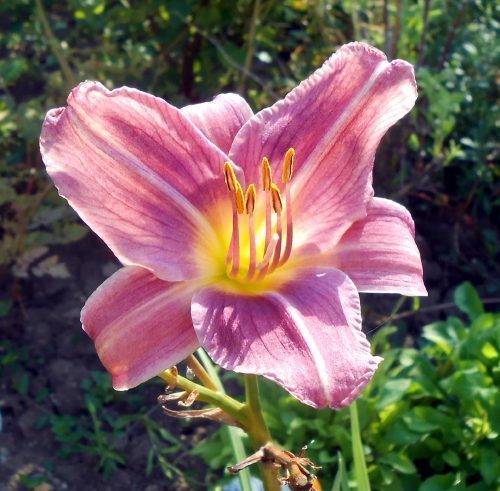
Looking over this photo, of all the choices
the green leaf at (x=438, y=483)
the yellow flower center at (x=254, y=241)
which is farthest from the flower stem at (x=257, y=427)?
the green leaf at (x=438, y=483)

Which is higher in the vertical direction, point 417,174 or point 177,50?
point 177,50

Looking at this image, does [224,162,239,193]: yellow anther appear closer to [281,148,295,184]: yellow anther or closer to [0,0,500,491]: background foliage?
[281,148,295,184]: yellow anther

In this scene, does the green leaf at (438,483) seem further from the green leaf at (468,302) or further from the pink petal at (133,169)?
the pink petal at (133,169)

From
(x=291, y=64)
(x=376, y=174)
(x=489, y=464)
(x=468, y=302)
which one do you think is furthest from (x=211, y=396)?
(x=291, y=64)

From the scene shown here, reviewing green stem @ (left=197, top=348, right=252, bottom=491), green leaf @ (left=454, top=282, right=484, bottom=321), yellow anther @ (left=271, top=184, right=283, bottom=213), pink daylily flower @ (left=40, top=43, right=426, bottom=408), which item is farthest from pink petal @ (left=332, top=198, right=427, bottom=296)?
green leaf @ (left=454, top=282, right=484, bottom=321)

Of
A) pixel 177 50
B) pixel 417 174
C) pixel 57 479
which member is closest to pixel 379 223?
pixel 57 479

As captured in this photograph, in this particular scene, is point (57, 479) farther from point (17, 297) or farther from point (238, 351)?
point (238, 351)

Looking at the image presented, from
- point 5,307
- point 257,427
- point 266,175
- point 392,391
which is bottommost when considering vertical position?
point 5,307

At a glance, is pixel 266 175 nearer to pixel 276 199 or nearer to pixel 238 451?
pixel 276 199
